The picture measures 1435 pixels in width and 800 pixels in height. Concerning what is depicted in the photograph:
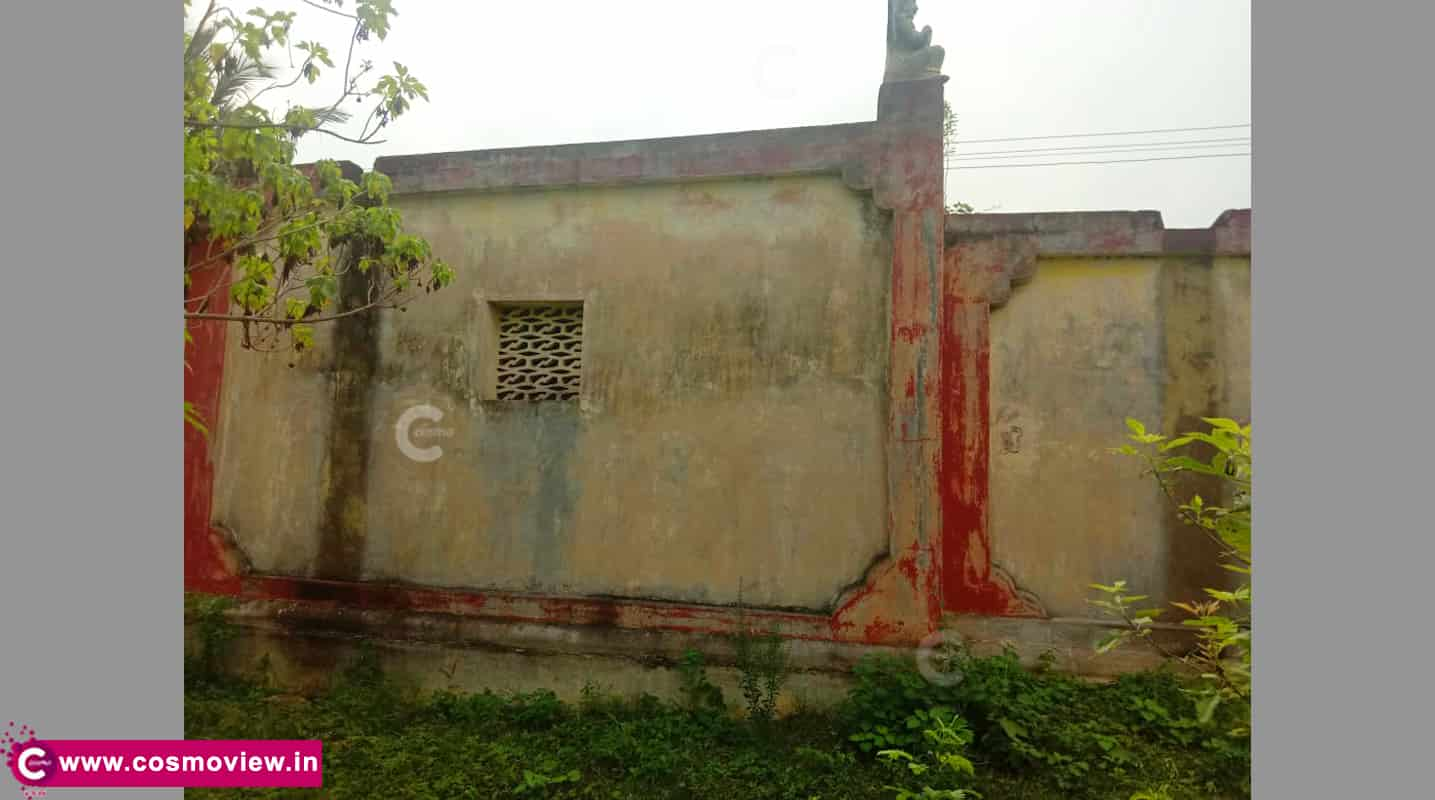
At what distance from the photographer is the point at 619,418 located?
5648mm

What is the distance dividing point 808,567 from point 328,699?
3422 millimetres

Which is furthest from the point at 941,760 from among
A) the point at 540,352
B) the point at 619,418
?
the point at 540,352

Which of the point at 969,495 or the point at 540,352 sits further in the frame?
the point at 540,352

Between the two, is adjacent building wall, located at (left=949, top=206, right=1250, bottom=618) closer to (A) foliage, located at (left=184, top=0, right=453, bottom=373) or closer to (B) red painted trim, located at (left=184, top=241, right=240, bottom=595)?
(A) foliage, located at (left=184, top=0, right=453, bottom=373)

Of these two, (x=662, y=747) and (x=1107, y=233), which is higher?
(x=1107, y=233)

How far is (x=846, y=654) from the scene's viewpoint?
5.12 metres

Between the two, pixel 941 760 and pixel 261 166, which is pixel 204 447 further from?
pixel 941 760

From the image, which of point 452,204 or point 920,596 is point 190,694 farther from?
point 920,596

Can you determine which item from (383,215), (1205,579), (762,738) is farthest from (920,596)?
(383,215)

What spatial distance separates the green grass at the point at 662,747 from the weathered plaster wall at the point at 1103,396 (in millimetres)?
828

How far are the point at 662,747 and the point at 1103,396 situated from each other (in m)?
3.76

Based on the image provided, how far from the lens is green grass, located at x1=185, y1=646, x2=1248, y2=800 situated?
4320 millimetres

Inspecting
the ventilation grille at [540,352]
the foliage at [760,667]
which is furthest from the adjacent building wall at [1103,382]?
the ventilation grille at [540,352]

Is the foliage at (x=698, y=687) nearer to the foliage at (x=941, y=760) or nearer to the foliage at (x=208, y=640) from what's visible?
the foliage at (x=941, y=760)
